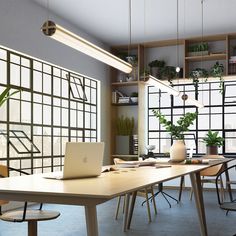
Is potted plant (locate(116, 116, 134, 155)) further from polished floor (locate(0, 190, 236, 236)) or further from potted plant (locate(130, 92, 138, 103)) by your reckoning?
polished floor (locate(0, 190, 236, 236))

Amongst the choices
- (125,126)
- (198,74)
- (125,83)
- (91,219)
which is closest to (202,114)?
(198,74)

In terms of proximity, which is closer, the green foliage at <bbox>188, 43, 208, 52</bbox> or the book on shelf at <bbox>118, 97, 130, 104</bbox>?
the green foliage at <bbox>188, 43, 208, 52</bbox>

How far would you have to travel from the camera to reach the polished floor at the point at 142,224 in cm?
411

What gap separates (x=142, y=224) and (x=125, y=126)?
4195 millimetres

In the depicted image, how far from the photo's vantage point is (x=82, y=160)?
8.53ft

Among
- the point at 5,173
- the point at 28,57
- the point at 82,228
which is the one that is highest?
the point at 28,57

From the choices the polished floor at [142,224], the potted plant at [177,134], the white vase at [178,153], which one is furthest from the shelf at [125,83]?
the white vase at [178,153]

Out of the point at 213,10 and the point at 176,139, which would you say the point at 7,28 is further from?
the point at 213,10

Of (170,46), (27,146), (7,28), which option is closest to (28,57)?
(7,28)

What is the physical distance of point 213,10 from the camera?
21.0 ft

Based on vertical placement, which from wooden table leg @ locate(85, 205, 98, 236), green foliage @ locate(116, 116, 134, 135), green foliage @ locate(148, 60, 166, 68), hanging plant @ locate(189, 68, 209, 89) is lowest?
wooden table leg @ locate(85, 205, 98, 236)

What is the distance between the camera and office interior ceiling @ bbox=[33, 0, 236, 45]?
6.11 meters

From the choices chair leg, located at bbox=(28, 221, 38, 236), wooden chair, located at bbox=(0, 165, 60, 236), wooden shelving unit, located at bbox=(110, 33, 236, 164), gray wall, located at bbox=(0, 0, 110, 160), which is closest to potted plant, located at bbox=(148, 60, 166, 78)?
wooden shelving unit, located at bbox=(110, 33, 236, 164)

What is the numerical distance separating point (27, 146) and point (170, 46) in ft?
13.3
